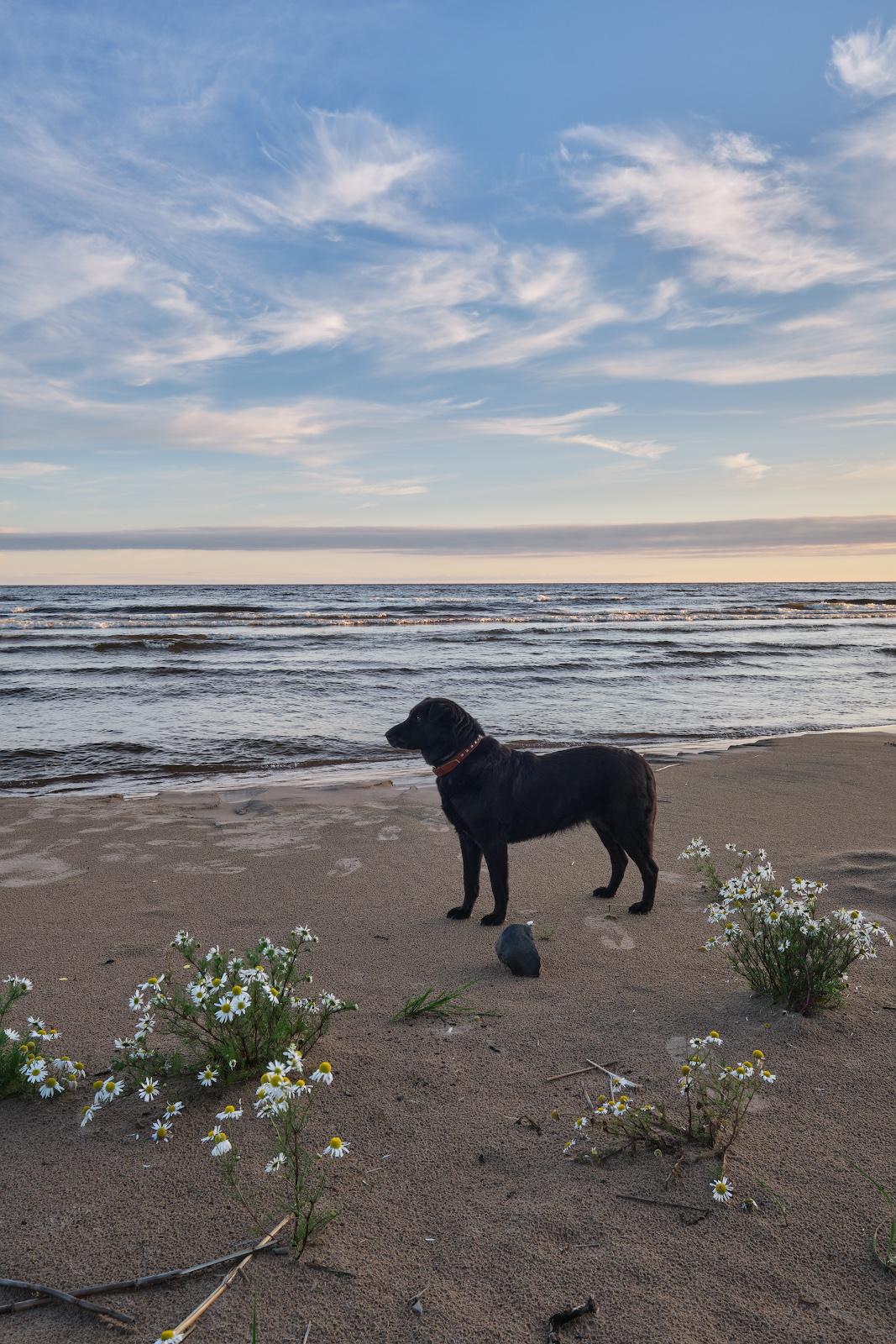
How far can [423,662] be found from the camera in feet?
76.7

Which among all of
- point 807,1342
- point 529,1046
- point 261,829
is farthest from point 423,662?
point 807,1342

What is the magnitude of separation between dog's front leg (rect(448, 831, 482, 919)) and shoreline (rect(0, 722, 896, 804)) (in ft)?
8.90

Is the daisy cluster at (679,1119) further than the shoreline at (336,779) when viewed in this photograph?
→ No

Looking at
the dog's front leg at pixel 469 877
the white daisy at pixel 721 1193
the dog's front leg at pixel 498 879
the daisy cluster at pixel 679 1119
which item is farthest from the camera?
the dog's front leg at pixel 469 877

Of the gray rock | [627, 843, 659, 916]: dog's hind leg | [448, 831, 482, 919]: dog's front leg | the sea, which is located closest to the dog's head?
[448, 831, 482, 919]: dog's front leg

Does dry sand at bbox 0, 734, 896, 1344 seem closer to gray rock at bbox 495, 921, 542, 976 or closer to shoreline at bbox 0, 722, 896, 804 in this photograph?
gray rock at bbox 495, 921, 542, 976

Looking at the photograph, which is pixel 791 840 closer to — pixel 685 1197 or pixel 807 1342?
pixel 685 1197

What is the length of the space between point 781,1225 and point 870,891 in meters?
3.32

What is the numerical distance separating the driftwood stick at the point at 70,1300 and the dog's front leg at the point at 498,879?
123 inches

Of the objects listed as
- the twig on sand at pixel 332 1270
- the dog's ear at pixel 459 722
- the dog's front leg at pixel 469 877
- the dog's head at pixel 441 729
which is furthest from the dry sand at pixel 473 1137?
the dog's ear at pixel 459 722

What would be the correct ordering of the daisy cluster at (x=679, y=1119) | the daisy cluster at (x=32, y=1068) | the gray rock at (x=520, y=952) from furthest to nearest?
1. the gray rock at (x=520, y=952)
2. the daisy cluster at (x=32, y=1068)
3. the daisy cluster at (x=679, y=1119)

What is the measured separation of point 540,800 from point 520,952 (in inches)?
51.2

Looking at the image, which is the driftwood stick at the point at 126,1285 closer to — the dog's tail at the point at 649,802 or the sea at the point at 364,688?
the dog's tail at the point at 649,802

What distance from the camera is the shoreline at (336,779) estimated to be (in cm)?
890
